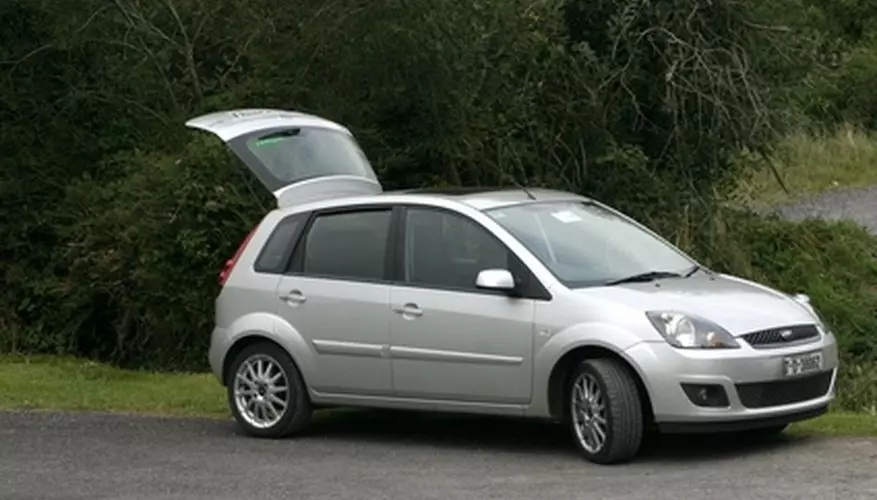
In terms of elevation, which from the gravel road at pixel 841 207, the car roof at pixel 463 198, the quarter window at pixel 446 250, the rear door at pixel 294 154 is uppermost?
the rear door at pixel 294 154

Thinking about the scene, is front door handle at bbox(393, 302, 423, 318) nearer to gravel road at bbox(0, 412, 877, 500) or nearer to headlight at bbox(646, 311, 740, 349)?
gravel road at bbox(0, 412, 877, 500)

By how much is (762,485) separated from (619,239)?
2.46 metres

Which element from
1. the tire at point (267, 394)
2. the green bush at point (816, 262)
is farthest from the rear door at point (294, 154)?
the green bush at point (816, 262)

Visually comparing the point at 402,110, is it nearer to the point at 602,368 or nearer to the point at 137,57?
the point at 137,57

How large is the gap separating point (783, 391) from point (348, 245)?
3097 mm

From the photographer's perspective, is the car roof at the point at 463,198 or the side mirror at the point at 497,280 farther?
the car roof at the point at 463,198

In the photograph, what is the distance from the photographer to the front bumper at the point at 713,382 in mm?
9578

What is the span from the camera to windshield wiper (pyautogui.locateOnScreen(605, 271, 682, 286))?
408 inches

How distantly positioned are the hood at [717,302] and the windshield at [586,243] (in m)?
0.25

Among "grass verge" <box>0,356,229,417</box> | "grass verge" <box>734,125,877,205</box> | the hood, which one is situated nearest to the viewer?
the hood

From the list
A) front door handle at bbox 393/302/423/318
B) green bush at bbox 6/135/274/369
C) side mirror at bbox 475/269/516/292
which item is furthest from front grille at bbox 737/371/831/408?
green bush at bbox 6/135/274/369

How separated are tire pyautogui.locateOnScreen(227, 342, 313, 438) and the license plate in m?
3.27

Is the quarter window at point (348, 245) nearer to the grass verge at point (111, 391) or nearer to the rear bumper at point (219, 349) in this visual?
the rear bumper at point (219, 349)

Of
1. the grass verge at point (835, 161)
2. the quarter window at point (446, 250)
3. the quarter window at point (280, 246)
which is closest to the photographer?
the quarter window at point (446, 250)
